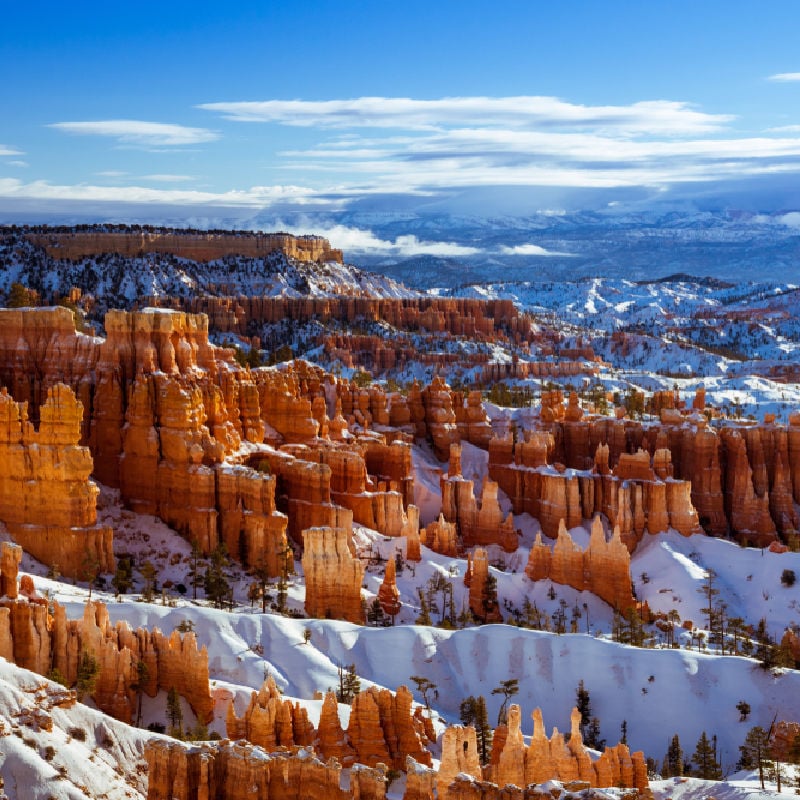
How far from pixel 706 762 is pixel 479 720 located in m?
8.23

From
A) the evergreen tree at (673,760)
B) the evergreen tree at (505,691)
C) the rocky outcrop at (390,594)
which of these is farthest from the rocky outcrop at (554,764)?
the rocky outcrop at (390,594)

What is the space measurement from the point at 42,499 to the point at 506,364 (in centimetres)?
10215

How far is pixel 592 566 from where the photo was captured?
249ft

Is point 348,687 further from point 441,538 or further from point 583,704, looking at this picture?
point 441,538

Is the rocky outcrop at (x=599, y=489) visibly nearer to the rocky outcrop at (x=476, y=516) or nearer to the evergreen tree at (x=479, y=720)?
the rocky outcrop at (x=476, y=516)

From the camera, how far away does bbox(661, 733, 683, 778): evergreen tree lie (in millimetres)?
51125

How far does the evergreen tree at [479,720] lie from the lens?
159 feet

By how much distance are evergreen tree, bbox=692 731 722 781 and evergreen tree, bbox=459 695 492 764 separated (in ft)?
24.8

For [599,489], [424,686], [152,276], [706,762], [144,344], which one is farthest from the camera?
[152,276]

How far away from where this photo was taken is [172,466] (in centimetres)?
7119

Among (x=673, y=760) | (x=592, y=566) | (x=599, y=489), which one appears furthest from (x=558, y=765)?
(x=599, y=489)

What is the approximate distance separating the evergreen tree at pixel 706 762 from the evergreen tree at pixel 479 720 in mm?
7556

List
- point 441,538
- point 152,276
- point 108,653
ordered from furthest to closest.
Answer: point 152,276
point 441,538
point 108,653

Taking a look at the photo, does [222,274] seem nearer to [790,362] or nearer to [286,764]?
[790,362]
